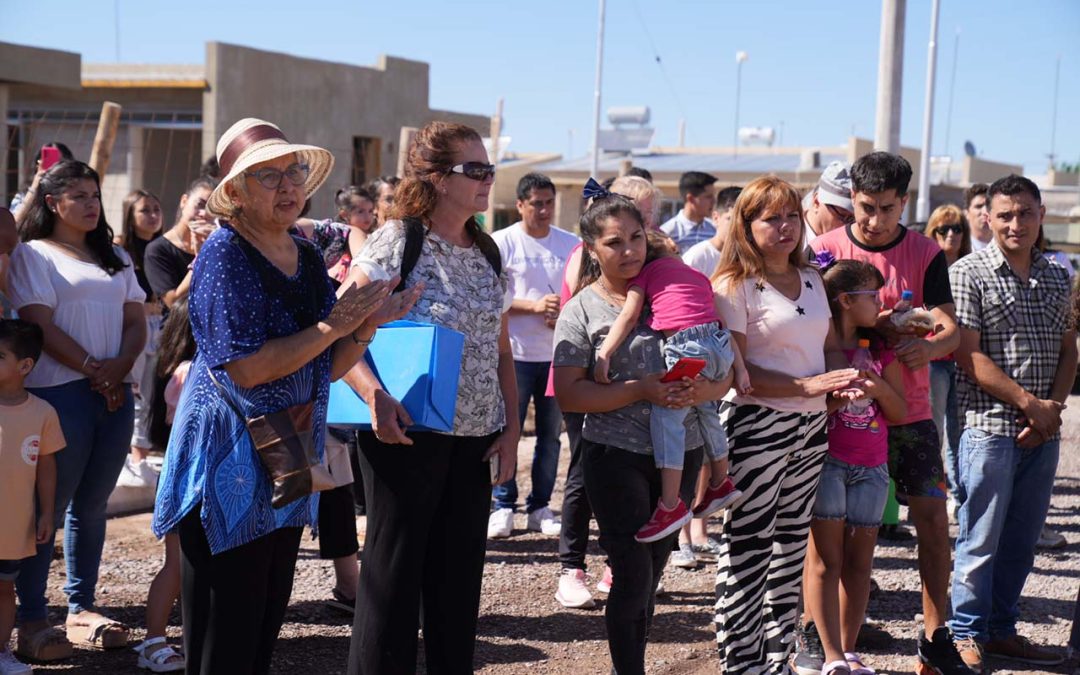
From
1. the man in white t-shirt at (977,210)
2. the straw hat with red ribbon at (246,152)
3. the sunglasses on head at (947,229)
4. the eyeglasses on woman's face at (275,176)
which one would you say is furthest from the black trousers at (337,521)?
the man in white t-shirt at (977,210)

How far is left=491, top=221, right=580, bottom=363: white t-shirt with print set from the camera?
23.9 feet

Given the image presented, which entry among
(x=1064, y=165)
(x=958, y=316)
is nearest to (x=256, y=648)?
(x=958, y=316)

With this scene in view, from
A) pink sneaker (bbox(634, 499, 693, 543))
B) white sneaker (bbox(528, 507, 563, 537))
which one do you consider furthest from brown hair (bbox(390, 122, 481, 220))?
white sneaker (bbox(528, 507, 563, 537))

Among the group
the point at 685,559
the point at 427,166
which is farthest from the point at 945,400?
the point at 427,166

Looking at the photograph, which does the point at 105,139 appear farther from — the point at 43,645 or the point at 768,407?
the point at 768,407

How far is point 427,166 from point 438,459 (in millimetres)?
1001

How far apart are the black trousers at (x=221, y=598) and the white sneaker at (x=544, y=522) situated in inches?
162

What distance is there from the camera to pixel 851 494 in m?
4.90

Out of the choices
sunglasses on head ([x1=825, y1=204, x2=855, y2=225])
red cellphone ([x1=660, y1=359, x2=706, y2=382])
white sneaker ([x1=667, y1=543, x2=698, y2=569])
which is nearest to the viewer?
red cellphone ([x1=660, y1=359, x2=706, y2=382])

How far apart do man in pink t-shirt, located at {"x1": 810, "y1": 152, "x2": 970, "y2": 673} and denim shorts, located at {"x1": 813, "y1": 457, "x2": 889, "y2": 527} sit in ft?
1.00

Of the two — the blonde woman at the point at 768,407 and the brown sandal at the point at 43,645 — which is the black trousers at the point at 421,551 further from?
the brown sandal at the point at 43,645

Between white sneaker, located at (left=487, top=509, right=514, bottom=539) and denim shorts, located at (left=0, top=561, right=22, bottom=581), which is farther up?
denim shorts, located at (left=0, top=561, right=22, bottom=581)

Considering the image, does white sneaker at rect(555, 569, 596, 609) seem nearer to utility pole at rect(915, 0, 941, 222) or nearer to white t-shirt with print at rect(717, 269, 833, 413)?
white t-shirt with print at rect(717, 269, 833, 413)

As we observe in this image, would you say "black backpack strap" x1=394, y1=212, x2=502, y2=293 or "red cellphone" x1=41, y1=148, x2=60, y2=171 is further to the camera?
"red cellphone" x1=41, y1=148, x2=60, y2=171
